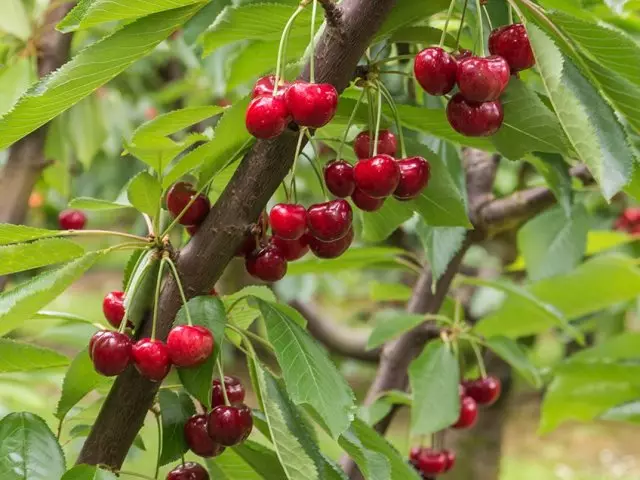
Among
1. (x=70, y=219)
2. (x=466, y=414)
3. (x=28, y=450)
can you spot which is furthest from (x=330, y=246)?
(x=466, y=414)

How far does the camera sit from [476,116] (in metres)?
0.63

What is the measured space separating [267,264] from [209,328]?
0.08m

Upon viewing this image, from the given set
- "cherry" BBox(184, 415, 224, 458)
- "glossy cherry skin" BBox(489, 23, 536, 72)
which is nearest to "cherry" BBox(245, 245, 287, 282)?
"cherry" BBox(184, 415, 224, 458)

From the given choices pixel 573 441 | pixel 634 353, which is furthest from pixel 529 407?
pixel 634 353

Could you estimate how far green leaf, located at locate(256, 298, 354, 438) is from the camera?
0.62 metres

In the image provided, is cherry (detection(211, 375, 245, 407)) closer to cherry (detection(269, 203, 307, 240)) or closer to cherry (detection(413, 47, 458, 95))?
cherry (detection(269, 203, 307, 240))

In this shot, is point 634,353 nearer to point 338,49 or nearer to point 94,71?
point 338,49

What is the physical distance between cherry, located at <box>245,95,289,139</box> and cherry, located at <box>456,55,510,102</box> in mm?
130

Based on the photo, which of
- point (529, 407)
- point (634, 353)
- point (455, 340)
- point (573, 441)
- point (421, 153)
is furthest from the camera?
point (529, 407)

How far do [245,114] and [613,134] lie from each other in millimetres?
263

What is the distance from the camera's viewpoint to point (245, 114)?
2.10 ft

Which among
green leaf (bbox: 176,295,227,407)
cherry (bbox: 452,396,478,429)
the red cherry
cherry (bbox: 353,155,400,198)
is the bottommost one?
cherry (bbox: 452,396,478,429)

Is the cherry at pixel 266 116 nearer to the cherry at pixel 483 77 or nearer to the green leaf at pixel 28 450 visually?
the cherry at pixel 483 77

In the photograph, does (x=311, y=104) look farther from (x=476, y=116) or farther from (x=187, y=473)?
(x=187, y=473)
